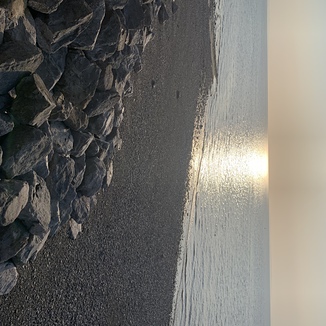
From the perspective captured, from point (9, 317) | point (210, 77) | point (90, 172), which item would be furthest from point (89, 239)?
point (210, 77)

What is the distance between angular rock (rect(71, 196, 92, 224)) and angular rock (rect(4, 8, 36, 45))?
265mm

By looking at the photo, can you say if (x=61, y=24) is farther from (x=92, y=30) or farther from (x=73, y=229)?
(x=73, y=229)

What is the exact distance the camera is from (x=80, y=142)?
77 centimetres

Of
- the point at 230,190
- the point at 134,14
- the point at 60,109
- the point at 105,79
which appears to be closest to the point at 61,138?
the point at 60,109

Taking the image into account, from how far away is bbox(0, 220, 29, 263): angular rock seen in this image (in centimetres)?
62

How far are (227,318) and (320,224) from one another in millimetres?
1898

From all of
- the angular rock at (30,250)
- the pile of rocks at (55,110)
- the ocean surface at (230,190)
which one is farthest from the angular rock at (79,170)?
the ocean surface at (230,190)

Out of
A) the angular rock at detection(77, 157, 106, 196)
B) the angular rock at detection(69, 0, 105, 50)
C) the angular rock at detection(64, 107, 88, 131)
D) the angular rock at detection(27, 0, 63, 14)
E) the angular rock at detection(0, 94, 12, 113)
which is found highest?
the angular rock at detection(27, 0, 63, 14)

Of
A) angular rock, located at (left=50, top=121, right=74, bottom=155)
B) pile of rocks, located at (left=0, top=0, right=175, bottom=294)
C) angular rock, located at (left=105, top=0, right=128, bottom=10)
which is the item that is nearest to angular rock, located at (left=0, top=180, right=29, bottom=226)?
pile of rocks, located at (left=0, top=0, right=175, bottom=294)

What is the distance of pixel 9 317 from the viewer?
0.63 metres

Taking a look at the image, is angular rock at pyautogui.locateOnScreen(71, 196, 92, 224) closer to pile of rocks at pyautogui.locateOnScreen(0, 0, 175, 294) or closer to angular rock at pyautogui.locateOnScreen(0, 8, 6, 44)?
pile of rocks at pyautogui.locateOnScreen(0, 0, 175, 294)

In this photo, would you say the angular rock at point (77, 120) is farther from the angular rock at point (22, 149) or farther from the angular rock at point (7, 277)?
the angular rock at point (7, 277)

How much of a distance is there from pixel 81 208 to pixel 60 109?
0.18 m

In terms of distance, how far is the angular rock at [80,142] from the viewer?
0.76 meters
